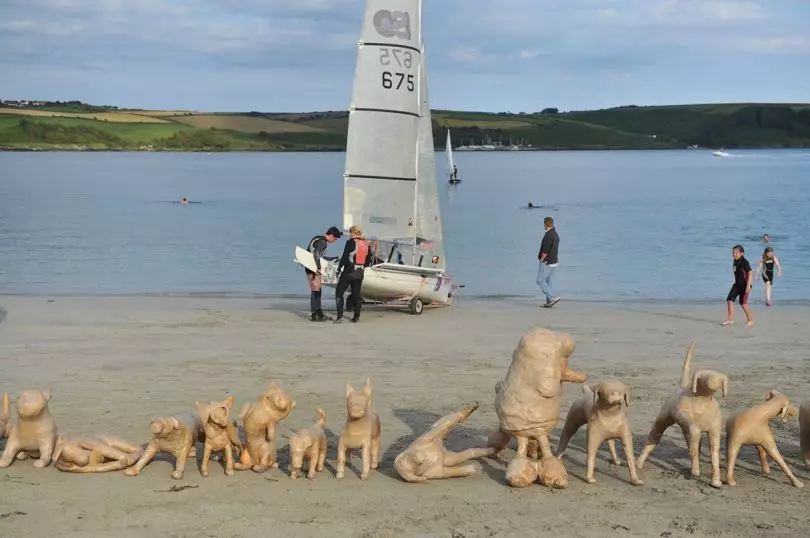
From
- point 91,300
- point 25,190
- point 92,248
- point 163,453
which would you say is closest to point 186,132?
point 25,190

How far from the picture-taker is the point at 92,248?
1768 inches

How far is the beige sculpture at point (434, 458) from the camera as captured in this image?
29.8 feet

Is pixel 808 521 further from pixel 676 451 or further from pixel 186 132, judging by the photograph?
pixel 186 132

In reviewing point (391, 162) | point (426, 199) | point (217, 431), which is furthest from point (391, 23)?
point (217, 431)

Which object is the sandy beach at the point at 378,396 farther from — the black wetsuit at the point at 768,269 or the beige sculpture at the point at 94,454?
the black wetsuit at the point at 768,269

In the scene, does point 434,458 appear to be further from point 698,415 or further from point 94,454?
point 94,454

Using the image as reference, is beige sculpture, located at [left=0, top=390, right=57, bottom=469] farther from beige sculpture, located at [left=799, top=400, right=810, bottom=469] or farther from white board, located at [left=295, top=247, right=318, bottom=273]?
white board, located at [left=295, top=247, right=318, bottom=273]

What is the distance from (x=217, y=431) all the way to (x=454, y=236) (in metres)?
45.4

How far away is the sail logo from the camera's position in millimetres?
19859

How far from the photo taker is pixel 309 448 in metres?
9.23

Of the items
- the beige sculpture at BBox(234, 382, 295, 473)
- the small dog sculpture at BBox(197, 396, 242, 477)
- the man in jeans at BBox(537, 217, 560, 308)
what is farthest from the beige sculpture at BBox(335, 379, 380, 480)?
the man in jeans at BBox(537, 217, 560, 308)

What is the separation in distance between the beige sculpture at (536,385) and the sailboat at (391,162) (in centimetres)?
1006

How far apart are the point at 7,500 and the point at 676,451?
19.9 ft

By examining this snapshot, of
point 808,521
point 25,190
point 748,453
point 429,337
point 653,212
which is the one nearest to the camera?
point 808,521
